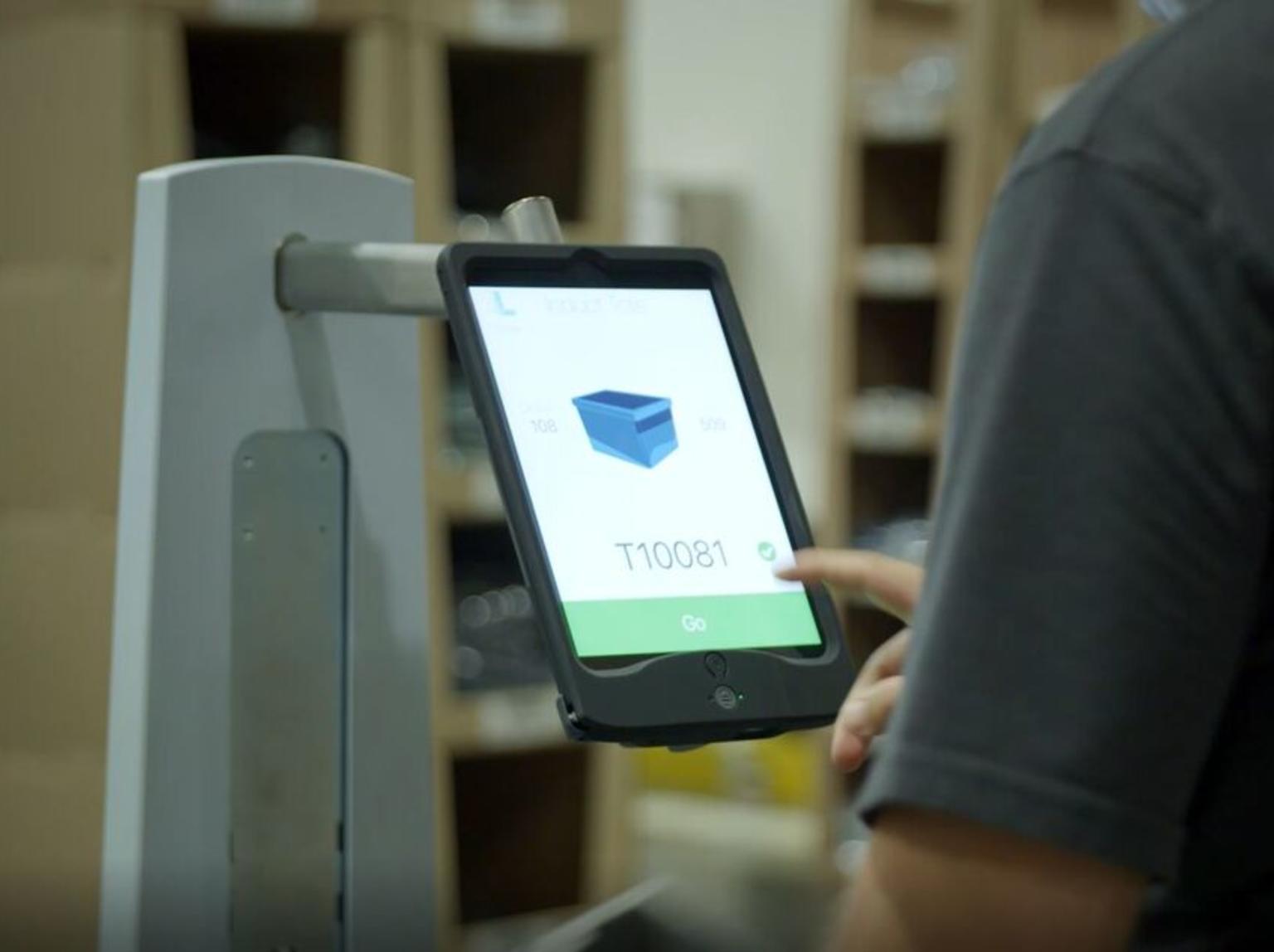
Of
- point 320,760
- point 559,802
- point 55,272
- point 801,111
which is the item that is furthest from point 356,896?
point 801,111

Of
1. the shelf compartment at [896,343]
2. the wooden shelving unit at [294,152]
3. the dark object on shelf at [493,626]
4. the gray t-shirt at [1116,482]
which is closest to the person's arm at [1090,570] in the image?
the gray t-shirt at [1116,482]

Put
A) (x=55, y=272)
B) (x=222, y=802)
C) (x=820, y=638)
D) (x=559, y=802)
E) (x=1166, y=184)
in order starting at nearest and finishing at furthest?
(x=1166, y=184)
(x=820, y=638)
(x=222, y=802)
(x=55, y=272)
(x=559, y=802)

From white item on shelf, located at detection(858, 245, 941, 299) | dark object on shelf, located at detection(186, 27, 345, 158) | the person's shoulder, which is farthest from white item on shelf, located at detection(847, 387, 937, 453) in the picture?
the person's shoulder

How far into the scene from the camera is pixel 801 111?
4.73m

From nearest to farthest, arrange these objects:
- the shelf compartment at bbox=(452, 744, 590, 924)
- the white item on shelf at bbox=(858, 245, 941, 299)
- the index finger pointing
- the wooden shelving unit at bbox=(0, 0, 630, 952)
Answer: the index finger pointing
the wooden shelving unit at bbox=(0, 0, 630, 952)
the shelf compartment at bbox=(452, 744, 590, 924)
the white item on shelf at bbox=(858, 245, 941, 299)

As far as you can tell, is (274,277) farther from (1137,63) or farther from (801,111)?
(801,111)

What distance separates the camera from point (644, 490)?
92 centimetres

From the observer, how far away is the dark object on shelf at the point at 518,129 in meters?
2.51

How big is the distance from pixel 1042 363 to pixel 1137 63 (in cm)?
10

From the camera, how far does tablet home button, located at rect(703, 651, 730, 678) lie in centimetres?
89

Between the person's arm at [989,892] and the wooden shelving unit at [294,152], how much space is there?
1.24 meters

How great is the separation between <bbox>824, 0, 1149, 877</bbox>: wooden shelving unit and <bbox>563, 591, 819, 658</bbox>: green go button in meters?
2.66

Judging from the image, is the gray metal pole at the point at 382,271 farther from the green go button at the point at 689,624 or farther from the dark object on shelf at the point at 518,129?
the dark object on shelf at the point at 518,129

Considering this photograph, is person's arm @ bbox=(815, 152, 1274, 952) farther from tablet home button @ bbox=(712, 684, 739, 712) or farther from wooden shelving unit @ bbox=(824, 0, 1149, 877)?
wooden shelving unit @ bbox=(824, 0, 1149, 877)
